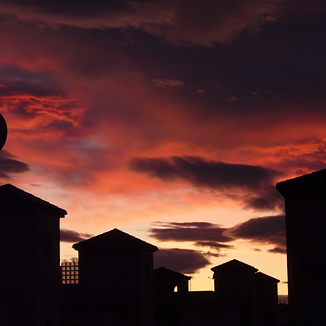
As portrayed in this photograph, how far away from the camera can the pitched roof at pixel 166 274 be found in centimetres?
6031

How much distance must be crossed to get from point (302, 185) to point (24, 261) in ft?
42.9

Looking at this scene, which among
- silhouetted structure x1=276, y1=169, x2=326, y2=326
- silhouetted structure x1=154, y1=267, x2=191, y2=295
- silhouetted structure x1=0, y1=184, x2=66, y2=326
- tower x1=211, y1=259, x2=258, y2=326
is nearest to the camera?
silhouetted structure x1=0, y1=184, x2=66, y2=326

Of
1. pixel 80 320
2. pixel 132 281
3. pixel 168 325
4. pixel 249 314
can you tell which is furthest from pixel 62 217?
pixel 249 314

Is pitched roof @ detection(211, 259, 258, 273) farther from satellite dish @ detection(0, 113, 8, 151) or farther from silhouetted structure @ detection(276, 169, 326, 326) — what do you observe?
satellite dish @ detection(0, 113, 8, 151)

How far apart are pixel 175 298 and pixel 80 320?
17111 millimetres

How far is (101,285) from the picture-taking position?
38469 mm

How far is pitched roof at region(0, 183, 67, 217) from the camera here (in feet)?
88.8

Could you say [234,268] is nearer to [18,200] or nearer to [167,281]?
[167,281]

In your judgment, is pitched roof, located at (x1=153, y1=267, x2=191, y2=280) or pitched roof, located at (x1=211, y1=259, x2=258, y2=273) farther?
pitched roof, located at (x1=153, y1=267, x2=191, y2=280)

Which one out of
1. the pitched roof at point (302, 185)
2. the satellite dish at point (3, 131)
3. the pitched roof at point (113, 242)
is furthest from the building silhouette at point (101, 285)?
the pitched roof at point (302, 185)

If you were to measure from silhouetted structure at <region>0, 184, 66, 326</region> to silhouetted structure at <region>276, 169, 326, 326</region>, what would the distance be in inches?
431

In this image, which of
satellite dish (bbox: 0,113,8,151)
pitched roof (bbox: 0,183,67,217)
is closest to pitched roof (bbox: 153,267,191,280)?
pitched roof (bbox: 0,183,67,217)

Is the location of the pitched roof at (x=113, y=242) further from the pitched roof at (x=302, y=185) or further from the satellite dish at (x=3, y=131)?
the satellite dish at (x=3, y=131)

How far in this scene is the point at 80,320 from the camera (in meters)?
34.7
